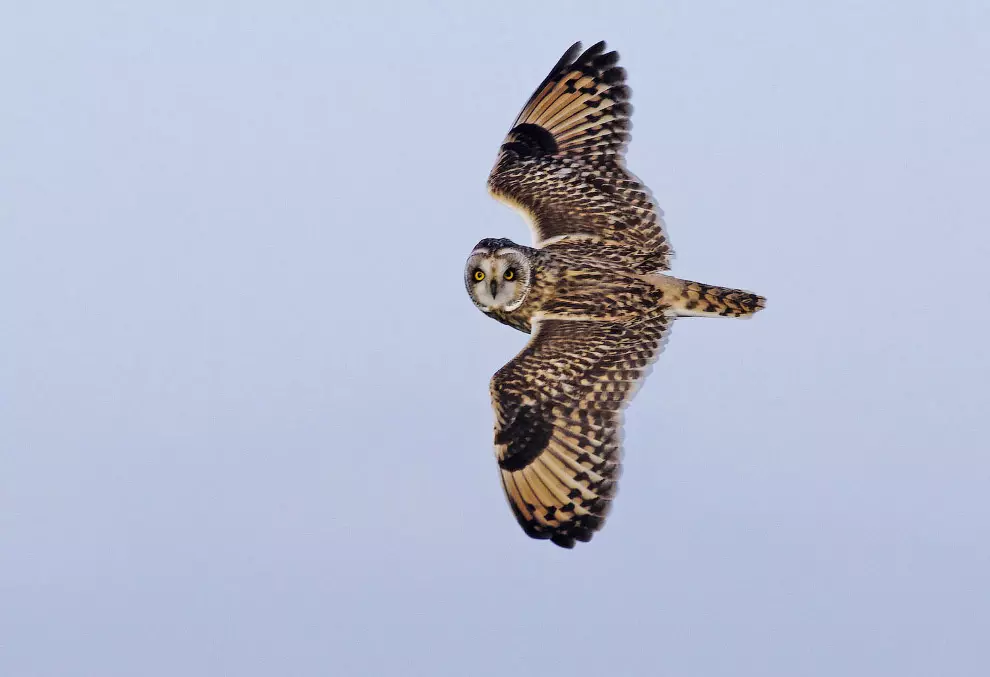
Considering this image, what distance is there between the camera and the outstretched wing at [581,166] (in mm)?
16266

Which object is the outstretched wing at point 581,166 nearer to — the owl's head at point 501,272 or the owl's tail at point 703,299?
the owl's tail at point 703,299

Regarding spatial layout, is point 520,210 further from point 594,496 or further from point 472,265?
point 594,496

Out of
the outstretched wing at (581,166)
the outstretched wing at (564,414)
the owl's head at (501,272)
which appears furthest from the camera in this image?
the outstretched wing at (581,166)

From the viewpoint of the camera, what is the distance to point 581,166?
16812 millimetres

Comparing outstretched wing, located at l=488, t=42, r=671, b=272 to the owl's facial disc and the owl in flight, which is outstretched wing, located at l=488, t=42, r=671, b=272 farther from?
the owl's facial disc

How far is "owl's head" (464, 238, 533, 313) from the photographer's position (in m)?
15.6

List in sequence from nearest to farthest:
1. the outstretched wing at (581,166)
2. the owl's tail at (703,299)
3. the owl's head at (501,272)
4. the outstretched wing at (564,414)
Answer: the outstretched wing at (564,414) < the owl's head at (501,272) < the owl's tail at (703,299) < the outstretched wing at (581,166)

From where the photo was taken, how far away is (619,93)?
17.1 m

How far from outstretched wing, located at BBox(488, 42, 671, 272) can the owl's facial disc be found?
2.80ft

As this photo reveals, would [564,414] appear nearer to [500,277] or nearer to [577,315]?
[577,315]

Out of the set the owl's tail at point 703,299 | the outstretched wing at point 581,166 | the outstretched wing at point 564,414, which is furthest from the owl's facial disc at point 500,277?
the owl's tail at point 703,299

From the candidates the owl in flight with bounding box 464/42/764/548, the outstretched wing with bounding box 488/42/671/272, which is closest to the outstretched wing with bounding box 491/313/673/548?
the owl in flight with bounding box 464/42/764/548

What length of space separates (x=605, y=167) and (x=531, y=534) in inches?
172

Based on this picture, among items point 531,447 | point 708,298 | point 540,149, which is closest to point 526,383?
point 531,447
